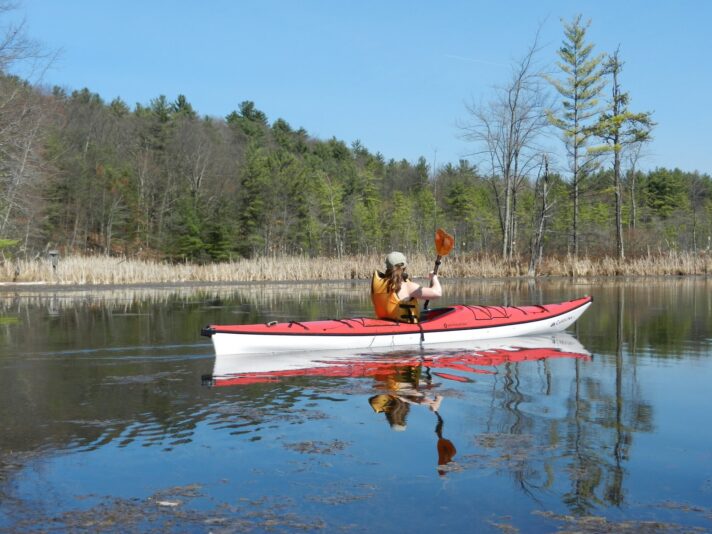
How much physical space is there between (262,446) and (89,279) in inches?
798

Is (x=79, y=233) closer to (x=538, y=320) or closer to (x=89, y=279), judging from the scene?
(x=89, y=279)

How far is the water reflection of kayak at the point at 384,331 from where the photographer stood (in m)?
9.04

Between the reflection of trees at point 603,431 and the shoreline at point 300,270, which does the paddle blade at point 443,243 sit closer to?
the reflection of trees at point 603,431

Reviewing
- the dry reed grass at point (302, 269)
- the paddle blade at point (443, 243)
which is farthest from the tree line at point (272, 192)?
the paddle blade at point (443, 243)

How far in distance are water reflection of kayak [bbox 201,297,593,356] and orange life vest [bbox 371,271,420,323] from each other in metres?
0.14

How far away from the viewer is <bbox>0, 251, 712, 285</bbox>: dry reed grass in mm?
23922

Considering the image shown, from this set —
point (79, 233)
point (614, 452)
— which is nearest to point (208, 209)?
point (79, 233)

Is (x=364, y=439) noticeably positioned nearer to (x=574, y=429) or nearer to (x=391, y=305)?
(x=574, y=429)

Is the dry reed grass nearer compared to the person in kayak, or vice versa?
the person in kayak

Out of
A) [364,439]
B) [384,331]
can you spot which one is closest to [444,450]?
[364,439]

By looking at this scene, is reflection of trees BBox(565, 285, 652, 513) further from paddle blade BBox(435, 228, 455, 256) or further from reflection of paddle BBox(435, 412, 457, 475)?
paddle blade BBox(435, 228, 455, 256)

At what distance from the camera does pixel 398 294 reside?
10.0 metres

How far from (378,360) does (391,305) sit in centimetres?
112

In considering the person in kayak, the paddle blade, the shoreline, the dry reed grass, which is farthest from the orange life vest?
the dry reed grass
